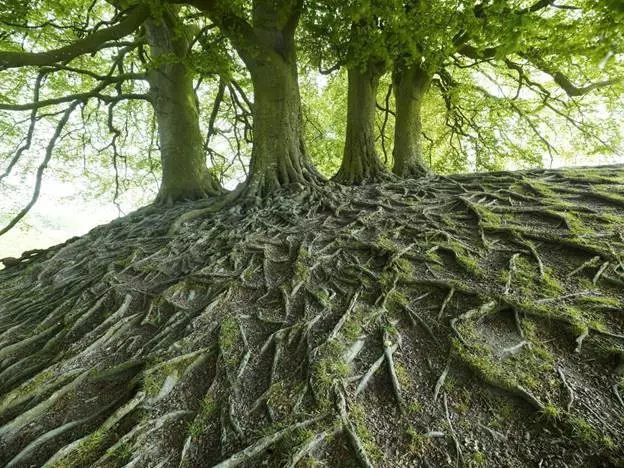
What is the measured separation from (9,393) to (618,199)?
652cm

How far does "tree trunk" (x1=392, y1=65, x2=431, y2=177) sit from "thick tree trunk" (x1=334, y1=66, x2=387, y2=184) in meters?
0.95

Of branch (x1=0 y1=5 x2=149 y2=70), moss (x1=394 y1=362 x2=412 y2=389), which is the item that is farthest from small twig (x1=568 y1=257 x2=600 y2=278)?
branch (x1=0 y1=5 x2=149 y2=70)

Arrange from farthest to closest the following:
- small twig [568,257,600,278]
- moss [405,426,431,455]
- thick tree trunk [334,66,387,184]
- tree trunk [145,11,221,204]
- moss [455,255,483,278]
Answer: thick tree trunk [334,66,387,184]
tree trunk [145,11,221,204]
moss [455,255,483,278]
small twig [568,257,600,278]
moss [405,426,431,455]

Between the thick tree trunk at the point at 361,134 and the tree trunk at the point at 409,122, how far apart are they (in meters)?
0.95

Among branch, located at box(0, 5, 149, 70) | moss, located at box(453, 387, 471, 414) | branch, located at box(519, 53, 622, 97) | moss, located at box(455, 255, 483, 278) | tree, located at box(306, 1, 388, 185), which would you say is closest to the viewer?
moss, located at box(453, 387, 471, 414)

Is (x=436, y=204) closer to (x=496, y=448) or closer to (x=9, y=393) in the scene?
(x=496, y=448)

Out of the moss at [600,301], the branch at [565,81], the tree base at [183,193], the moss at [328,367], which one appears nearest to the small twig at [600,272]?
the moss at [600,301]

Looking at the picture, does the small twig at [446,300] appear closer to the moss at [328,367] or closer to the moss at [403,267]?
the moss at [403,267]

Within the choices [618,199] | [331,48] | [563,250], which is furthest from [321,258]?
[331,48]

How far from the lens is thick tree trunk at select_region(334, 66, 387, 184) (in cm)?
770

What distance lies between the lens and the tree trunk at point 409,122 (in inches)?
324

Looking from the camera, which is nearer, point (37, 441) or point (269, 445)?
point (269, 445)

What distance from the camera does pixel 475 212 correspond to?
14.0 ft

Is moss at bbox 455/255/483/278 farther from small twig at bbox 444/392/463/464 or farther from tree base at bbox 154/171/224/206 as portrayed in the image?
tree base at bbox 154/171/224/206
